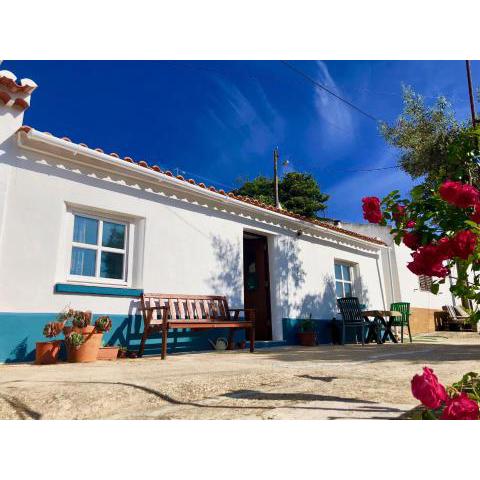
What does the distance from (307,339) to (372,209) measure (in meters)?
6.94

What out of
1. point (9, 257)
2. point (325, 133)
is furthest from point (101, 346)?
point (325, 133)

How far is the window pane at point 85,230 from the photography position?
5.86 m

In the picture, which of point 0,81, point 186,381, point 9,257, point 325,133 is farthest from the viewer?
point 325,133

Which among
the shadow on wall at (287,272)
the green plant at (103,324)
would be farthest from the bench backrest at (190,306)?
the shadow on wall at (287,272)

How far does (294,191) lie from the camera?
29.0 meters

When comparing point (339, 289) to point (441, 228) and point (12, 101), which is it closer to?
point (12, 101)

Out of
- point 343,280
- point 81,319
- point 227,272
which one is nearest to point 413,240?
point 81,319

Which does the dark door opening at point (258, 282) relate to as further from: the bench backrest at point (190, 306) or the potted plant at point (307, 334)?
the bench backrest at point (190, 306)

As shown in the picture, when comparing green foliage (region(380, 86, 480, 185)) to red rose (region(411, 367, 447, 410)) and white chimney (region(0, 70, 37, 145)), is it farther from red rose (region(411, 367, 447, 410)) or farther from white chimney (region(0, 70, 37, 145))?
red rose (region(411, 367, 447, 410))

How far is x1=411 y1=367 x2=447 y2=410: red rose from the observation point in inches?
51.9

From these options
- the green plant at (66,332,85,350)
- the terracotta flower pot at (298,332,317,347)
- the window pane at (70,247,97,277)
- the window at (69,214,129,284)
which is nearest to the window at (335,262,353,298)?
the terracotta flower pot at (298,332,317,347)

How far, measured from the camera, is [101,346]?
5.48m
